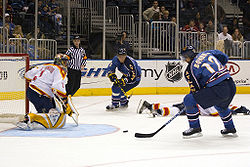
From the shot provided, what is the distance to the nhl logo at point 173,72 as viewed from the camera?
11984mm

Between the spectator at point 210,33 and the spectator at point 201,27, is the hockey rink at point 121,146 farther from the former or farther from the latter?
the spectator at point 201,27

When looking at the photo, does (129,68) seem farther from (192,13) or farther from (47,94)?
(192,13)

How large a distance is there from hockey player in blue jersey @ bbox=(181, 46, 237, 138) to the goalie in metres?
1.51

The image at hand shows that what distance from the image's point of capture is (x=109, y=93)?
37.8 feet

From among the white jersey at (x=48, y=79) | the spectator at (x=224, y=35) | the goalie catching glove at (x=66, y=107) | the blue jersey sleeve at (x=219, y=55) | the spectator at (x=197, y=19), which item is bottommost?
the goalie catching glove at (x=66, y=107)

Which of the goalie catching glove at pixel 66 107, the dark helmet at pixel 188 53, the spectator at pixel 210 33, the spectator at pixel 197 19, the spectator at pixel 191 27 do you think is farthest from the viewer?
the spectator at pixel 197 19

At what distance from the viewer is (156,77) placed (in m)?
11.9

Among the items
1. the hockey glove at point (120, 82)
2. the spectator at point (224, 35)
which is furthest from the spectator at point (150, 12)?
the hockey glove at point (120, 82)

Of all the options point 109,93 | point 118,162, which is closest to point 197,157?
point 118,162

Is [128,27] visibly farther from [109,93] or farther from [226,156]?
[226,156]

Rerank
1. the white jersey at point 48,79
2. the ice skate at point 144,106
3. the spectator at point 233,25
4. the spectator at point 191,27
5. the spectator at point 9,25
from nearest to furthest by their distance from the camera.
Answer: the white jersey at point 48,79
the ice skate at point 144,106
the spectator at point 9,25
the spectator at point 191,27
the spectator at point 233,25

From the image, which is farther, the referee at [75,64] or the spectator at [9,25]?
the spectator at [9,25]

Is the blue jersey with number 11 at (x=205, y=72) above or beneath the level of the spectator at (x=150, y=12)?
beneath

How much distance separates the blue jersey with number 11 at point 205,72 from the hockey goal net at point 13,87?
240 cm
